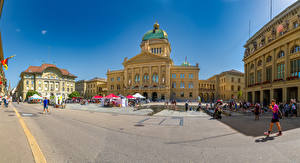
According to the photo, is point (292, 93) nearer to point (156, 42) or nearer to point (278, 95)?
point (278, 95)

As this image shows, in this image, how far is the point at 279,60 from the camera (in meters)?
26.4

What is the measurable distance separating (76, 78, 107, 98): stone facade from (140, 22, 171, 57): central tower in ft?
112

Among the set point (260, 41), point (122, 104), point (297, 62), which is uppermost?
point (260, 41)

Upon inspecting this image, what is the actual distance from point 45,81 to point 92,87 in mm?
24941

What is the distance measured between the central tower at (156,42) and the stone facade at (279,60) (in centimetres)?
4067

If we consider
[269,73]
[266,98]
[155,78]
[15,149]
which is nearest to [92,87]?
[155,78]

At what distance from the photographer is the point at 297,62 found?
22734mm

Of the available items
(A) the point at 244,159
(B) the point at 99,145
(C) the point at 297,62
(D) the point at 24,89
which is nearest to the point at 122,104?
(B) the point at 99,145

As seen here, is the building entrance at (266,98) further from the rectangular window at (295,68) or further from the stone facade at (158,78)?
the stone facade at (158,78)

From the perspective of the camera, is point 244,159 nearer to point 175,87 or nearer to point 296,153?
point 296,153

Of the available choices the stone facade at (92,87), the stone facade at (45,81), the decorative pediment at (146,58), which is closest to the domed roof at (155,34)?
the decorative pediment at (146,58)

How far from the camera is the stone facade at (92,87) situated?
8938 centimetres

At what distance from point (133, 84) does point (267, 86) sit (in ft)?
157

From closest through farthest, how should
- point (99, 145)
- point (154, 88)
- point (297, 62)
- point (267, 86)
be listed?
1. point (99, 145)
2. point (297, 62)
3. point (267, 86)
4. point (154, 88)
